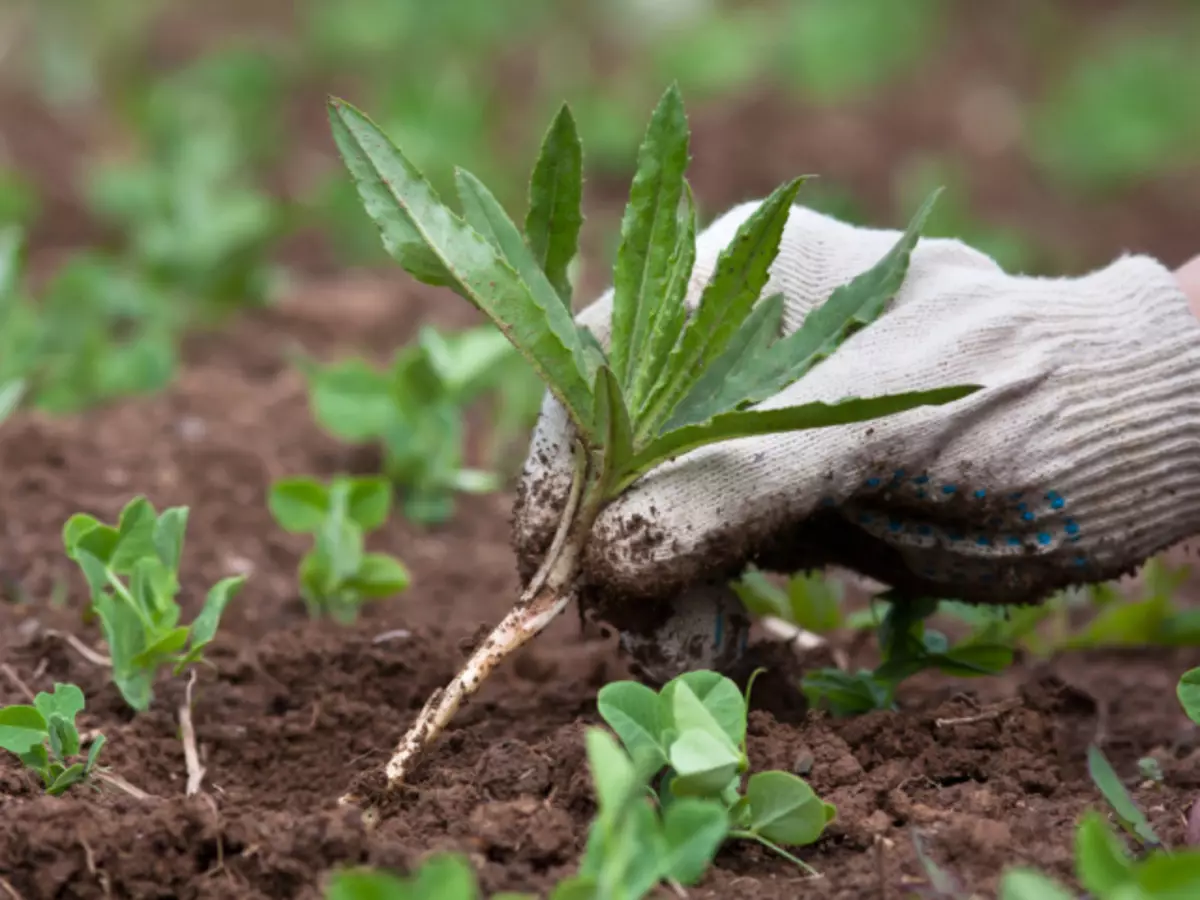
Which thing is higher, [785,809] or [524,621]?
[524,621]

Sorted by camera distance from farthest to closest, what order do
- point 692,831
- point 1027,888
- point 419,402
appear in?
point 419,402
point 692,831
point 1027,888

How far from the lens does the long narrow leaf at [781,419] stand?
1533 mm

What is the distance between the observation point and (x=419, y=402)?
2814 mm

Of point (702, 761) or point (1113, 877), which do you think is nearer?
point (1113, 877)

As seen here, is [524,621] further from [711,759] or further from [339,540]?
[339,540]

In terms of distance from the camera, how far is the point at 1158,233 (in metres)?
5.29

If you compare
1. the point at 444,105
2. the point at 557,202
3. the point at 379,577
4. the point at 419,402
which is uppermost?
the point at 444,105

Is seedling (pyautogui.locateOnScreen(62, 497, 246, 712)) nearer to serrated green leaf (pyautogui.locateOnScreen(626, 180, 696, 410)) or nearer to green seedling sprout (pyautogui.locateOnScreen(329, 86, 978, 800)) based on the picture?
green seedling sprout (pyautogui.locateOnScreen(329, 86, 978, 800))

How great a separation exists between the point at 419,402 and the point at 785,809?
1454mm

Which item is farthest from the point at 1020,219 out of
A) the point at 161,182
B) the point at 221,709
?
the point at 221,709

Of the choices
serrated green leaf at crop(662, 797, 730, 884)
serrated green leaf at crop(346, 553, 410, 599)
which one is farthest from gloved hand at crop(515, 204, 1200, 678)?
serrated green leaf at crop(346, 553, 410, 599)

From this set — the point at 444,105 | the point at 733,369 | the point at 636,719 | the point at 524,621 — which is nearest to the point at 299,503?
the point at 524,621

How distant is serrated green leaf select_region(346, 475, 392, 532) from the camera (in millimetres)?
2330

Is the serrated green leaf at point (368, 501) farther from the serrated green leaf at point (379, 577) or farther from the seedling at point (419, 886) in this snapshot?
the seedling at point (419, 886)
